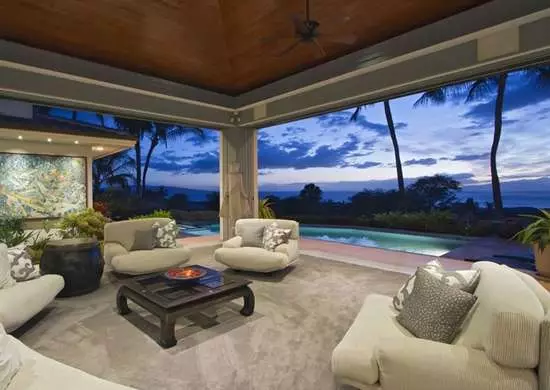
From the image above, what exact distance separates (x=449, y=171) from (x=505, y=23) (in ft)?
18.2

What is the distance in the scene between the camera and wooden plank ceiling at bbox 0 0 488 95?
3.90 metres

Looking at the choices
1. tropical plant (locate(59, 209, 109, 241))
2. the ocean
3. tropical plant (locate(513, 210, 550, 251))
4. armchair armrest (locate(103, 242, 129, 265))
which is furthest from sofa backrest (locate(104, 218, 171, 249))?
the ocean

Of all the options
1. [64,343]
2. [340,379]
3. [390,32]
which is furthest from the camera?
[390,32]

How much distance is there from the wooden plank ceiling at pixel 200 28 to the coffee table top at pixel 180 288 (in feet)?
9.51

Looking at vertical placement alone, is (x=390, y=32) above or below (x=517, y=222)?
above

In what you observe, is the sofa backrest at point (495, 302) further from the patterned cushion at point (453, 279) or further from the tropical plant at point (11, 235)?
the tropical plant at point (11, 235)

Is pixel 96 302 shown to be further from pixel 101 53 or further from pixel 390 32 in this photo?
pixel 390 32

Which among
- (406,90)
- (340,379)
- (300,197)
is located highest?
(406,90)

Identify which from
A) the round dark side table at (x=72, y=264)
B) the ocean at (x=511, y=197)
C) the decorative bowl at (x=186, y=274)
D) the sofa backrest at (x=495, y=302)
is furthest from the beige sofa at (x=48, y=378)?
the ocean at (x=511, y=197)

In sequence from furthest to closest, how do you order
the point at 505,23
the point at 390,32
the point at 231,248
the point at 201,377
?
the point at 231,248 < the point at 390,32 < the point at 505,23 < the point at 201,377

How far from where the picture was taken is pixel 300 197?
12.2 meters

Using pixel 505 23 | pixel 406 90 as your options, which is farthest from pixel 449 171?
pixel 505 23

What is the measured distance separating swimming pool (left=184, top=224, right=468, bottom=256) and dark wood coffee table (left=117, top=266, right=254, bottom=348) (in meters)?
4.71

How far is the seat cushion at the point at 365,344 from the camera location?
1.66 m
